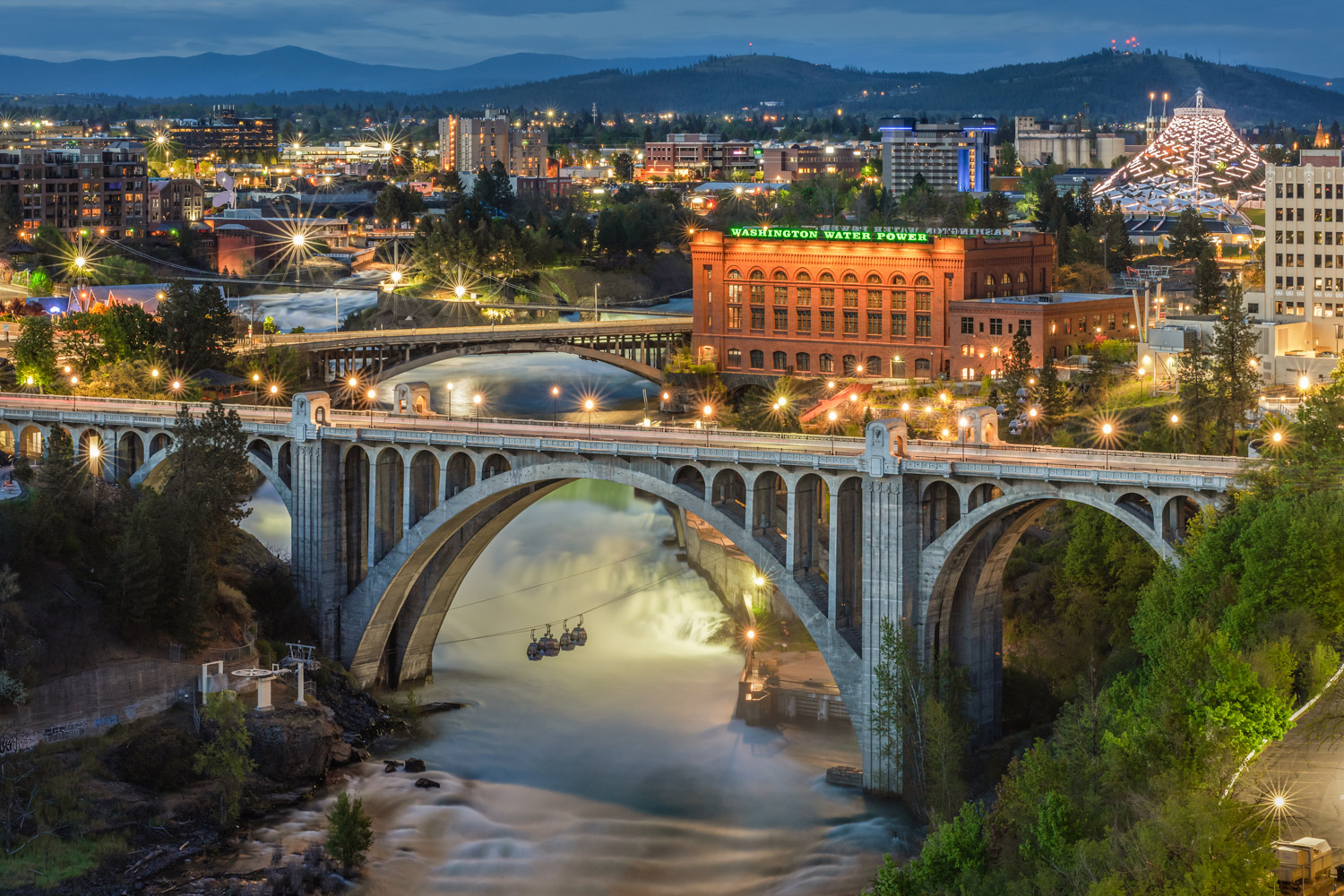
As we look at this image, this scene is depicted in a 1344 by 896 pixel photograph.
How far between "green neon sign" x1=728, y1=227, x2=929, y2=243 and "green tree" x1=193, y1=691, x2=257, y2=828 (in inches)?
2648

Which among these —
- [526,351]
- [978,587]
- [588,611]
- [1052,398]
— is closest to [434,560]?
[588,611]

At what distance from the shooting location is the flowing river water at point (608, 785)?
5372cm

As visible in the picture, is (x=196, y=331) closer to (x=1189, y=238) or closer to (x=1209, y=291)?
(x=1209, y=291)

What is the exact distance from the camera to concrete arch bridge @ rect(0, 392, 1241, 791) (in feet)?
178

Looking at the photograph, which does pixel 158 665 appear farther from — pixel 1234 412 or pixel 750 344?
pixel 750 344

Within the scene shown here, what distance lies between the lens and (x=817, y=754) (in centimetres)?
6175

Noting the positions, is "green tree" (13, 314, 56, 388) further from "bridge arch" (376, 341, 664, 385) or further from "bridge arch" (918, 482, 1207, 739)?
"bridge arch" (918, 482, 1207, 739)

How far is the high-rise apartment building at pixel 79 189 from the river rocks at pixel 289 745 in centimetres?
12563

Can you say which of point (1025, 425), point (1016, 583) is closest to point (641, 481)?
point (1016, 583)

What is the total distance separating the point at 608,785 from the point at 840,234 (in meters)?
64.2

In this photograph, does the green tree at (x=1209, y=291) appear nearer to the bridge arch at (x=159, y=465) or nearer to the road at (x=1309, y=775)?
the bridge arch at (x=159, y=465)

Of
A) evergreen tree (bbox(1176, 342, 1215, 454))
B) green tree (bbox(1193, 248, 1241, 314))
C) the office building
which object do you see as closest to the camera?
evergreen tree (bbox(1176, 342, 1215, 454))

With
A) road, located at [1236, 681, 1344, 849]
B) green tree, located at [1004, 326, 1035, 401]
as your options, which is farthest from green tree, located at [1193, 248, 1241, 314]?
road, located at [1236, 681, 1344, 849]

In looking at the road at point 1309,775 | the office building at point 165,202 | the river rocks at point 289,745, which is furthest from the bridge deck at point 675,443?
the office building at point 165,202
